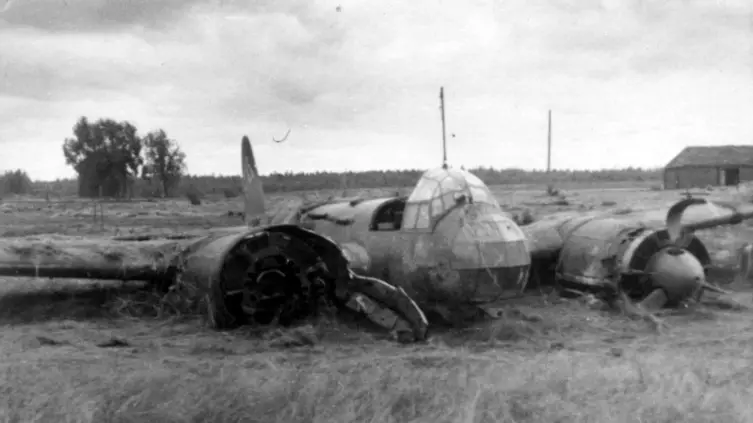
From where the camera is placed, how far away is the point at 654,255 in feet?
41.5

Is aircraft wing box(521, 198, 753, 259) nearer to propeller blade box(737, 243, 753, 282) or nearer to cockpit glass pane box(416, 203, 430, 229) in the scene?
propeller blade box(737, 243, 753, 282)

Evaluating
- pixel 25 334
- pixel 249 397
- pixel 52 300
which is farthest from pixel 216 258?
pixel 52 300

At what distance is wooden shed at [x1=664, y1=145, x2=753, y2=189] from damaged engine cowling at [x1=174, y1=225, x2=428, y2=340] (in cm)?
4298

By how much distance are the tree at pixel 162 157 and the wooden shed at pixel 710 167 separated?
4049 centimetres

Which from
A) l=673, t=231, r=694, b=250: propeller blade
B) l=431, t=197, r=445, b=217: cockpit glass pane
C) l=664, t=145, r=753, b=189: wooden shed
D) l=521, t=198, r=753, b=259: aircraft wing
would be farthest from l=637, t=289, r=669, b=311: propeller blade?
l=664, t=145, r=753, b=189: wooden shed

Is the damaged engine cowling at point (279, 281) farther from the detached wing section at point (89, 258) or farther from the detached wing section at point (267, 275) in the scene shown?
the detached wing section at point (89, 258)

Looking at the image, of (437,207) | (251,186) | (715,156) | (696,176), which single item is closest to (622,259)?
(437,207)

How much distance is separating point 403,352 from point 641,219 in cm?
727

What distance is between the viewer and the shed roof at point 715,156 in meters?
48.3

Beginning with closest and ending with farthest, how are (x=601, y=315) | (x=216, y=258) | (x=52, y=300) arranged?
1. (x=216, y=258)
2. (x=601, y=315)
3. (x=52, y=300)

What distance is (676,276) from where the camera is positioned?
12219 mm

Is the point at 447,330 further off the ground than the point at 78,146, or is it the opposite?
the point at 78,146

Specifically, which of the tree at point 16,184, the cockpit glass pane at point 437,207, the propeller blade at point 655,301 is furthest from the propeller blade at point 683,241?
the tree at point 16,184

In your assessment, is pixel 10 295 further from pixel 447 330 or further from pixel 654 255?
pixel 654 255
